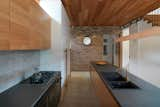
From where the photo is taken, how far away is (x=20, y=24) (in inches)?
87.1

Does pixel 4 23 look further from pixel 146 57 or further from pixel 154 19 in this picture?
pixel 146 57

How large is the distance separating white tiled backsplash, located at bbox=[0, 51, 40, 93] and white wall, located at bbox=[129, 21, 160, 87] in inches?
173

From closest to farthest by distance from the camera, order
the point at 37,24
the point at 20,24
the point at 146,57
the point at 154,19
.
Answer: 1. the point at 20,24
2. the point at 37,24
3. the point at 154,19
4. the point at 146,57

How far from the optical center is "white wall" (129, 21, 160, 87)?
6.52 meters

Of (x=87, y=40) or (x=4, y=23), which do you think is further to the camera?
(x=87, y=40)

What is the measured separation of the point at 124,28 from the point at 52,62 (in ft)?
21.2

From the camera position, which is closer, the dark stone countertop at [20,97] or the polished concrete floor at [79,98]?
the dark stone countertop at [20,97]

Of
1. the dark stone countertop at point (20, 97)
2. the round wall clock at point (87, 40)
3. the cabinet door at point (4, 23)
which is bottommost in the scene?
the dark stone countertop at point (20, 97)

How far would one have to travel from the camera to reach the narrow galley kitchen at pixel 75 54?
215cm

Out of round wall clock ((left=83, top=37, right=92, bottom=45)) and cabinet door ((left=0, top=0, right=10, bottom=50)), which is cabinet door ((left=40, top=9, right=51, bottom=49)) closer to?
cabinet door ((left=0, top=0, right=10, bottom=50))

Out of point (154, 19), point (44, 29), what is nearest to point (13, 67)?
point (44, 29)

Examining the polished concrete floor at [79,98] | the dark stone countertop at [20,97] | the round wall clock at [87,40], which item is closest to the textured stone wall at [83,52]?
the round wall clock at [87,40]

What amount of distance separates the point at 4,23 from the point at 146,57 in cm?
662

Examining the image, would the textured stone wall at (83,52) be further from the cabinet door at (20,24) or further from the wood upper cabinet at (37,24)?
the cabinet door at (20,24)
